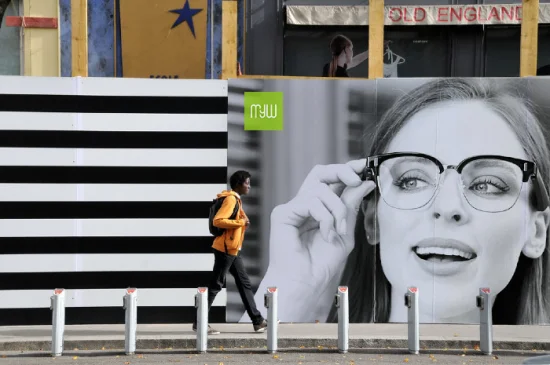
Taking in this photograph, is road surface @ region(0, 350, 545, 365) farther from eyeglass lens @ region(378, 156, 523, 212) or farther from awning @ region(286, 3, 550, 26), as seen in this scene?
awning @ region(286, 3, 550, 26)

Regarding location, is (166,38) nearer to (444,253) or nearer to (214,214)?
(214,214)

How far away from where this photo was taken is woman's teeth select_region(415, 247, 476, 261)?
476 inches

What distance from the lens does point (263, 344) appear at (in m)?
10.9

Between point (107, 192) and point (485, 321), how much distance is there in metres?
4.72

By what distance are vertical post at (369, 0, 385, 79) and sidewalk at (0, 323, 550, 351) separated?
10.4 feet

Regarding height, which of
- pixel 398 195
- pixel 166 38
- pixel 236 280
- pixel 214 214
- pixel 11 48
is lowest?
pixel 236 280

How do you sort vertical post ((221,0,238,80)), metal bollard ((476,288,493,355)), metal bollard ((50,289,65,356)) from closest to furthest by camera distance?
1. metal bollard ((50,289,65,356))
2. metal bollard ((476,288,493,355))
3. vertical post ((221,0,238,80))

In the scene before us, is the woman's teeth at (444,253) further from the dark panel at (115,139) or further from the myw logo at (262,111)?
the dark panel at (115,139)

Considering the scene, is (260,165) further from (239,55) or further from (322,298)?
(239,55)

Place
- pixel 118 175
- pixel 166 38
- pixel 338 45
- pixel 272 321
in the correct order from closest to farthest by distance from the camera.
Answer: pixel 272 321 < pixel 118 175 < pixel 166 38 < pixel 338 45

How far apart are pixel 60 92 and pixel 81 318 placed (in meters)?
2.74

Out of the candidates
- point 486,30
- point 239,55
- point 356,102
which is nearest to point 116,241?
point 356,102

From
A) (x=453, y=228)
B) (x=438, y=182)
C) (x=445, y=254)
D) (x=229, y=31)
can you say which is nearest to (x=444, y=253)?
(x=445, y=254)

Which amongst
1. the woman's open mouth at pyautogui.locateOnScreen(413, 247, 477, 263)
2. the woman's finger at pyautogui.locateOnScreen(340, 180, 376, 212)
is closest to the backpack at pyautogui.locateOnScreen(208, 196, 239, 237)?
the woman's finger at pyautogui.locateOnScreen(340, 180, 376, 212)
